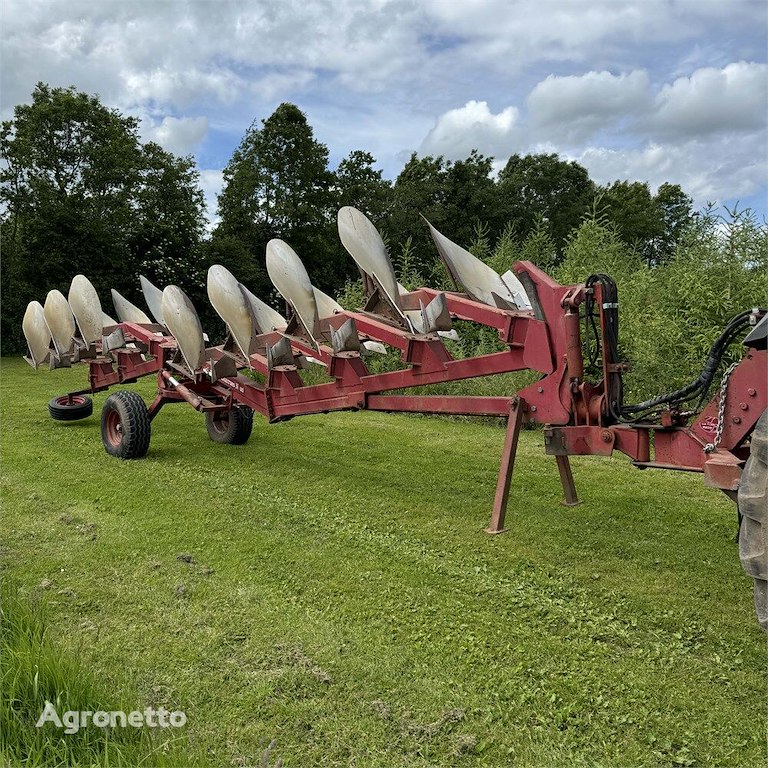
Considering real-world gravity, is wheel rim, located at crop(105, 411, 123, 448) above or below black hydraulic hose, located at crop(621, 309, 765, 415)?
below

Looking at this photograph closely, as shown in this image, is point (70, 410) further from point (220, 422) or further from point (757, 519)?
point (757, 519)

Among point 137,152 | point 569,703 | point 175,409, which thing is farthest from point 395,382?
point 137,152

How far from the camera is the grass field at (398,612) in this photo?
246 cm

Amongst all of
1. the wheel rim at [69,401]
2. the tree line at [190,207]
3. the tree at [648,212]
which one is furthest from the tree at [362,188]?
the wheel rim at [69,401]

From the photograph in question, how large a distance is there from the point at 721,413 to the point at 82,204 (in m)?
26.5

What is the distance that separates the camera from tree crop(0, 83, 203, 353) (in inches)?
937

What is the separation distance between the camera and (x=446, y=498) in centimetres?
552

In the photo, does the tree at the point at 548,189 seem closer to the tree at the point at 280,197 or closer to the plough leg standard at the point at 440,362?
the tree at the point at 280,197

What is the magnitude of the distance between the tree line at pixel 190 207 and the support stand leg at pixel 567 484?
Answer: 1837 centimetres

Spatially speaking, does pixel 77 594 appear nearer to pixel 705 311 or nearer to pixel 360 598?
pixel 360 598

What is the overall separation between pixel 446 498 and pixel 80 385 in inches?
430

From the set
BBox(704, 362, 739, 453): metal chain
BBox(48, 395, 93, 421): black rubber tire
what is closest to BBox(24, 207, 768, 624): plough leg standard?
BBox(704, 362, 739, 453): metal chain

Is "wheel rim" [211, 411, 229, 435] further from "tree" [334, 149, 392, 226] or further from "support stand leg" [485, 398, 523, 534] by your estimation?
"tree" [334, 149, 392, 226]

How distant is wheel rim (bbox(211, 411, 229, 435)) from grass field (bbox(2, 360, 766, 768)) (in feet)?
4.87
